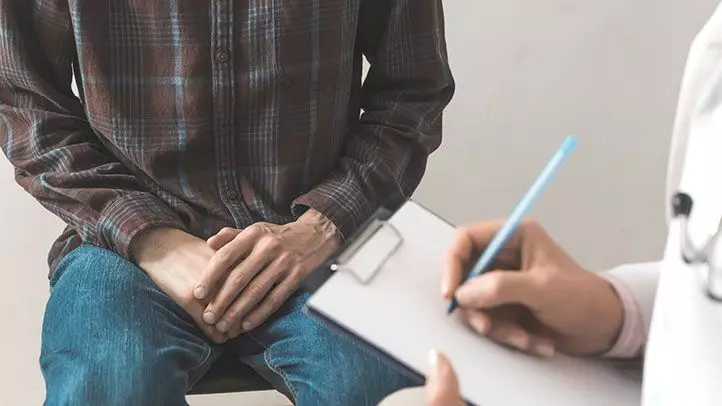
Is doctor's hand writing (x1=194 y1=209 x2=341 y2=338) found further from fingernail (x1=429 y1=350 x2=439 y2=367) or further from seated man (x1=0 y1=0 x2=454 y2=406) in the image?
fingernail (x1=429 y1=350 x2=439 y2=367)

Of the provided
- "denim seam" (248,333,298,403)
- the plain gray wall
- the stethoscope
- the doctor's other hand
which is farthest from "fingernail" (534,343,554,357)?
the plain gray wall

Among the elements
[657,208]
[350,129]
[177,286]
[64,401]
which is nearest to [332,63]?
[350,129]

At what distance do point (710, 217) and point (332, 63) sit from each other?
1.48 ft

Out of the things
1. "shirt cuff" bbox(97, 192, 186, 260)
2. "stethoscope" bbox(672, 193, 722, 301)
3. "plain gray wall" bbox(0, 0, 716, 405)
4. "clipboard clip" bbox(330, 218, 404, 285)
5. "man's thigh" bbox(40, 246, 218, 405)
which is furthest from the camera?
"plain gray wall" bbox(0, 0, 716, 405)

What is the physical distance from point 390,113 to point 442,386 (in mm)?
456

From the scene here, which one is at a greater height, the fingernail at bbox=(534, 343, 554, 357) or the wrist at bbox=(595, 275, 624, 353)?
the wrist at bbox=(595, 275, 624, 353)

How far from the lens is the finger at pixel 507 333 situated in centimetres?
51

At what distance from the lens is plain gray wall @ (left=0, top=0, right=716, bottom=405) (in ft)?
3.99

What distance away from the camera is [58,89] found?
0.82 metres

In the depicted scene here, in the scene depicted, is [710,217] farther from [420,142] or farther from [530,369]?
[420,142]

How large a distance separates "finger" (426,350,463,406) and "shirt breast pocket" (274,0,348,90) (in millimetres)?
410

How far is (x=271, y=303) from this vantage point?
2.49 ft

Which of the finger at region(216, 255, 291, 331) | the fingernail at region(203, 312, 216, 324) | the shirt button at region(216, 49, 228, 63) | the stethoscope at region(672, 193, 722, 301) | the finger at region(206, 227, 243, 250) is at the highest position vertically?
the shirt button at region(216, 49, 228, 63)

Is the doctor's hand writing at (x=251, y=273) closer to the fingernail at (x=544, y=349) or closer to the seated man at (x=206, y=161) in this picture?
the seated man at (x=206, y=161)
